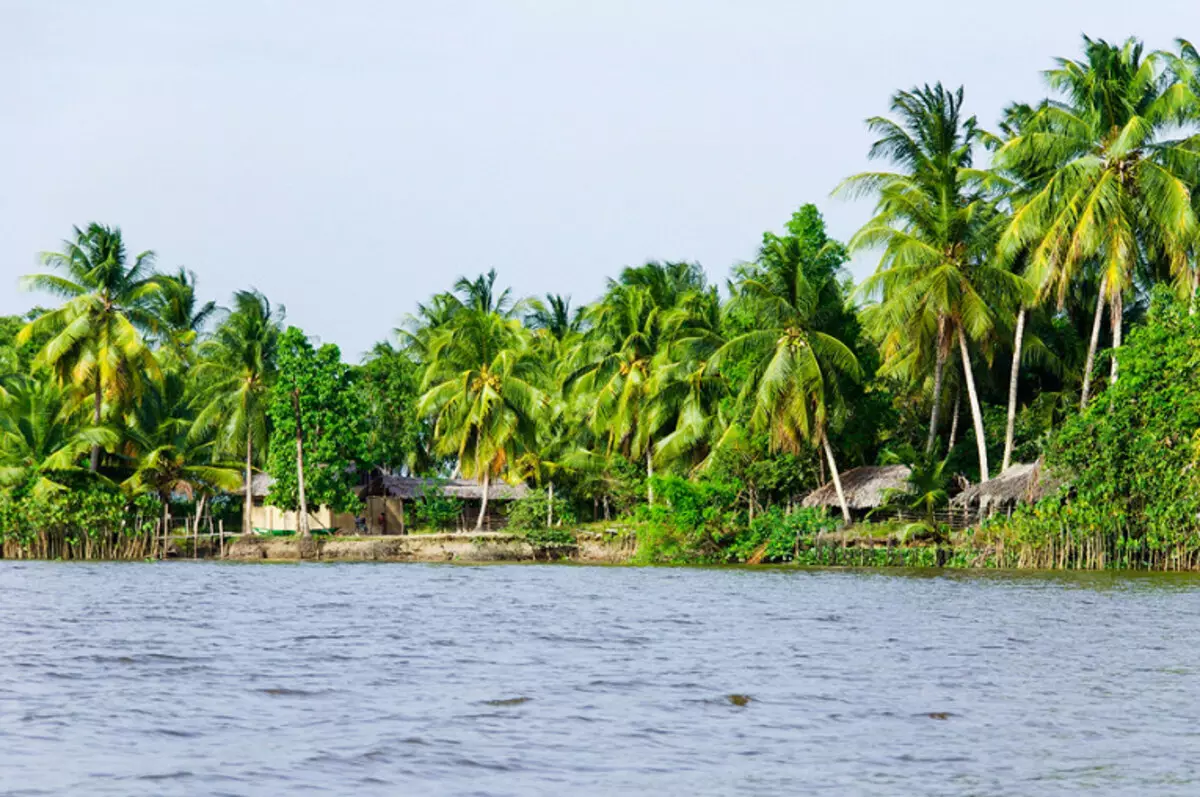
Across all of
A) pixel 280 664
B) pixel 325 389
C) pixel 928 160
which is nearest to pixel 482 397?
pixel 325 389

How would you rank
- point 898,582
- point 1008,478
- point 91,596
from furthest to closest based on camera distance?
1. point 1008,478
2. point 898,582
3. point 91,596

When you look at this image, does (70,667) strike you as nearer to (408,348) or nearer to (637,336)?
(637,336)

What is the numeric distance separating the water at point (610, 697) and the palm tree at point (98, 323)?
22.4 meters

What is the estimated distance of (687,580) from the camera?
33656 millimetres

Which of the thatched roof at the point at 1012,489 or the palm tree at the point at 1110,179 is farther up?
the palm tree at the point at 1110,179

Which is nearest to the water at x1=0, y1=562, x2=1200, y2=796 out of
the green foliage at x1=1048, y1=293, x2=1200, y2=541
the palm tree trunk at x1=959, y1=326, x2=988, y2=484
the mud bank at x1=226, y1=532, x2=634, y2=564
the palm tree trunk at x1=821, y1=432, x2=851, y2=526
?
the green foliage at x1=1048, y1=293, x2=1200, y2=541

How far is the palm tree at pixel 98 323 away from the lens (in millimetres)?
46719

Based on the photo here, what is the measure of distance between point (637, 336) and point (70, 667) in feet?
115

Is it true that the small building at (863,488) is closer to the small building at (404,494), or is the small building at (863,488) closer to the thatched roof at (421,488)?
the thatched roof at (421,488)

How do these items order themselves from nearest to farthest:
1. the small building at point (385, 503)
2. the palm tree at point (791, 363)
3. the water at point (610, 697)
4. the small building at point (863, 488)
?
the water at point (610, 697) < the palm tree at point (791, 363) < the small building at point (863, 488) < the small building at point (385, 503)

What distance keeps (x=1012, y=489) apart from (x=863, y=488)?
220 inches

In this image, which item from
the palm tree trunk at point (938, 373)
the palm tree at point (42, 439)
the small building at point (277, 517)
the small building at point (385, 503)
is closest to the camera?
the palm tree trunk at point (938, 373)

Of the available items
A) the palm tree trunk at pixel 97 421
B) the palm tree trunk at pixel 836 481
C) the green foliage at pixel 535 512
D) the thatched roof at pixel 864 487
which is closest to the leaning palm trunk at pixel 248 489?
the palm tree trunk at pixel 97 421

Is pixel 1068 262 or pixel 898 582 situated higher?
pixel 1068 262
